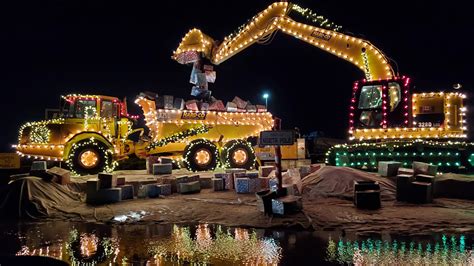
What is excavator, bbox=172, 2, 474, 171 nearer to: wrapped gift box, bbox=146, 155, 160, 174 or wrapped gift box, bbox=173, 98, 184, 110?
wrapped gift box, bbox=173, 98, 184, 110

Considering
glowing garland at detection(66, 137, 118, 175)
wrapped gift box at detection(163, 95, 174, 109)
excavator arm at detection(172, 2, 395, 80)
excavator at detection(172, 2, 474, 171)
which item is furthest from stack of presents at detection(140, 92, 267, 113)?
excavator at detection(172, 2, 474, 171)

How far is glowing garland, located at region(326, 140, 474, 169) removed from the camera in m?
11.0

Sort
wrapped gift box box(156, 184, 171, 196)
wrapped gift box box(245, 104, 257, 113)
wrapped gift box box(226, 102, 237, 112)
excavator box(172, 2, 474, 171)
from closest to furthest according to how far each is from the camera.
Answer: wrapped gift box box(156, 184, 171, 196)
excavator box(172, 2, 474, 171)
wrapped gift box box(226, 102, 237, 112)
wrapped gift box box(245, 104, 257, 113)

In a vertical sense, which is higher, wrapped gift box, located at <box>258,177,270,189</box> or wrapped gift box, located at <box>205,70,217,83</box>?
wrapped gift box, located at <box>205,70,217,83</box>

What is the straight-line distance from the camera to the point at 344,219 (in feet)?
25.0

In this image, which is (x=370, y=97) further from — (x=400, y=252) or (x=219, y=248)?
(x=219, y=248)

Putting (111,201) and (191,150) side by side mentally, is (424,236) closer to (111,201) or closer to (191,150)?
(111,201)

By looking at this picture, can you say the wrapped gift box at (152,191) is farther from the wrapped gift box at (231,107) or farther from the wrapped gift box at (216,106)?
the wrapped gift box at (231,107)

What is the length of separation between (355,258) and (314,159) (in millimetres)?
16921

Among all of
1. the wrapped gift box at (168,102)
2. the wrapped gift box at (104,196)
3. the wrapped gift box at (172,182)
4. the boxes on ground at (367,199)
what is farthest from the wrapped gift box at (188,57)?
the boxes on ground at (367,199)

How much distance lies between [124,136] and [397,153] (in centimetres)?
982

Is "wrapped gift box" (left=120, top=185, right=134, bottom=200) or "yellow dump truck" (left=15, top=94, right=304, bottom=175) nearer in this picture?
"wrapped gift box" (left=120, top=185, right=134, bottom=200)

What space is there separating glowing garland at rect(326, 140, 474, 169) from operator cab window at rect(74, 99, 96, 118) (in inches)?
341

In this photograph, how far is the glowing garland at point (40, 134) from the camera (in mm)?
13701
